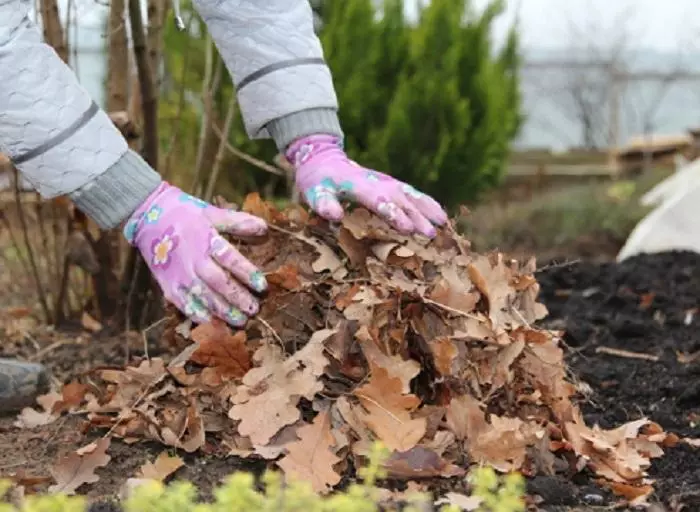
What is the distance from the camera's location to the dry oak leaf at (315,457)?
177cm

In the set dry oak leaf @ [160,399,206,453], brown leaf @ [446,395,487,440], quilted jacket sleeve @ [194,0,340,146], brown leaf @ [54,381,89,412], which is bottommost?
brown leaf @ [54,381,89,412]

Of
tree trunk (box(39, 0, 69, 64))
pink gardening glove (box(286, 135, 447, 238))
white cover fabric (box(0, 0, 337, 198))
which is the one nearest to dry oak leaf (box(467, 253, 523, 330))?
pink gardening glove (box(286, 135, 447, 238))

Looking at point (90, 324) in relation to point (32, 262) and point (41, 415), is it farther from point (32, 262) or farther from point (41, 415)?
point (41, 415)

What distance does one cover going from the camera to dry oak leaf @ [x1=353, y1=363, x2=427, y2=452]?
6.07 ft

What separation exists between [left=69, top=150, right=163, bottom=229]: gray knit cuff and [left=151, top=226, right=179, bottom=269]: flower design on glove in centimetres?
9

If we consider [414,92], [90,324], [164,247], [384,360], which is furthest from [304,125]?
[414,92]

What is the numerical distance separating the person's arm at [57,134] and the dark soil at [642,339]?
3.03 ft

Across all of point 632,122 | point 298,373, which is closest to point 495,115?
point 298,373

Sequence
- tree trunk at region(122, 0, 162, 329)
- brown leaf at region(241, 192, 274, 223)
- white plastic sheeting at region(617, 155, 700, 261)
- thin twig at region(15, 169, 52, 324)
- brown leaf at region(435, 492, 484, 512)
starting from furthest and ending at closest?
1. white plastic sheeting at region(617, 155, 700, 261)
2. thin twig at region(15, 169, 52, 324)
3. tree trunk at region(122, 0, 162, 329)
4. brown leaf at region(241, 192, 274, 223)
5. brown leaf at region(435, 492, 484, 512)

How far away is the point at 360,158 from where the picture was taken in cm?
662

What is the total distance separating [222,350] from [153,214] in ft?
0.87

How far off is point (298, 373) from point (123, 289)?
1.45m

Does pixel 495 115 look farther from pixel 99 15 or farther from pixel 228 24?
pixel 228 24

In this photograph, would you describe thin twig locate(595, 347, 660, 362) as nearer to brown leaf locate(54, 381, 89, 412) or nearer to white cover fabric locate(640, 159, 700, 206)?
A: brown leaf locate(54, 381, 89, 412)
